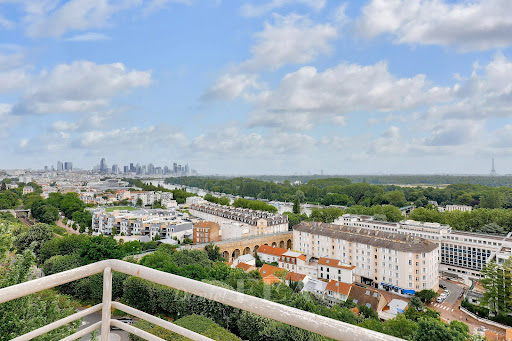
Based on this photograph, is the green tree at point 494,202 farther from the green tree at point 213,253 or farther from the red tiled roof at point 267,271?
the green tree at point 213,253

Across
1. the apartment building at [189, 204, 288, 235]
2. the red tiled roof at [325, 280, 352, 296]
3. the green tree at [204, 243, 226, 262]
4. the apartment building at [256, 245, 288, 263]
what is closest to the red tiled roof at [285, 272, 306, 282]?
the red tiled roof at [325, 280, 352, 296]

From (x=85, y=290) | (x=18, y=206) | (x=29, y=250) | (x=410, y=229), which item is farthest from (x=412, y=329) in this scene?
(x=18, y=206)

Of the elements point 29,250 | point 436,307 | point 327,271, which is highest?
point 29,250

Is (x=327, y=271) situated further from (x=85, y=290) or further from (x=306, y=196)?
(x=306, y=196)

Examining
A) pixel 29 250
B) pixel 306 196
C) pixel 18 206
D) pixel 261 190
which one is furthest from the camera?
pixel 261 190

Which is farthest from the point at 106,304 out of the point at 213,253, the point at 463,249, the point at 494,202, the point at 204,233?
the point at 494,202
